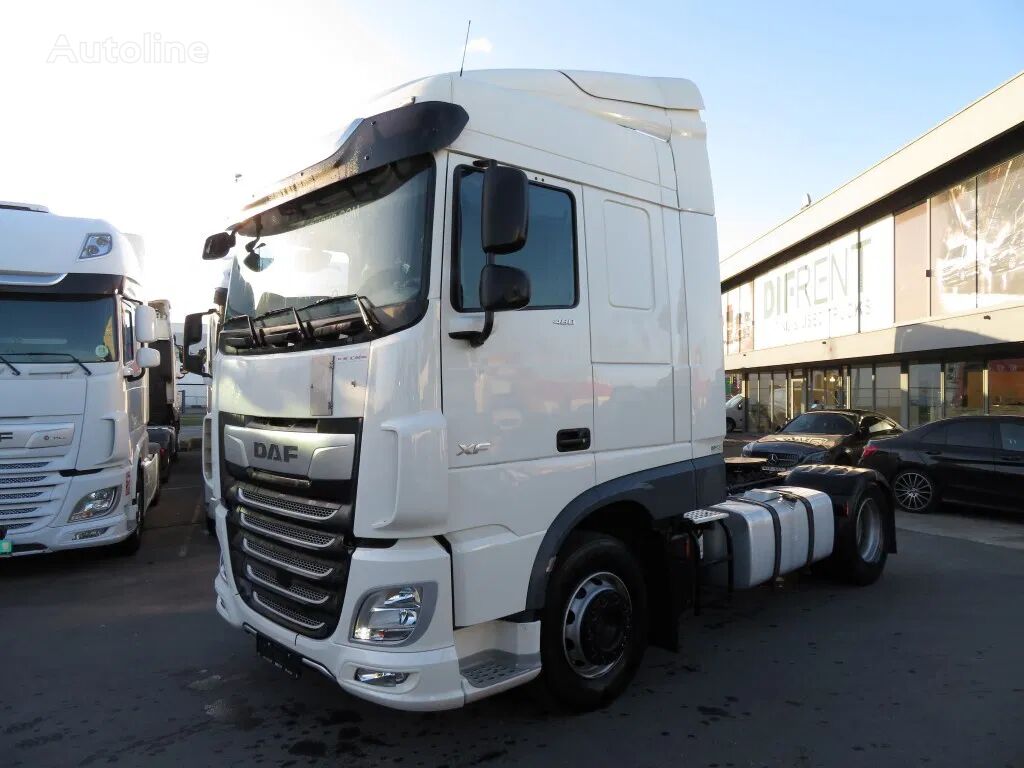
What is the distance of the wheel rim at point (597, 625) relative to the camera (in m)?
3.81

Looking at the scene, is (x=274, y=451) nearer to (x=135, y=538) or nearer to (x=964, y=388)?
(x=135, y=538)

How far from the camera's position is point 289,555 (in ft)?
11.8

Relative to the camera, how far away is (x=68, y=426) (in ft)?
22.1

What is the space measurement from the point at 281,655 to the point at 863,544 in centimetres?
546

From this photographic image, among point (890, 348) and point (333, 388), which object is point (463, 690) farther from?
point (890, 348)

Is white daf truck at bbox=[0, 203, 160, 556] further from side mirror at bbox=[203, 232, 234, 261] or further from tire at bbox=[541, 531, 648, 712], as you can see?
tire at bbox=[541, 531, 648, 712]

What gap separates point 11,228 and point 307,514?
18.4 ft

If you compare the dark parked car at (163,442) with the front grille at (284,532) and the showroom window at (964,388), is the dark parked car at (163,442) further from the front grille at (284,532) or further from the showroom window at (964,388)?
the showroom window at (964,388)

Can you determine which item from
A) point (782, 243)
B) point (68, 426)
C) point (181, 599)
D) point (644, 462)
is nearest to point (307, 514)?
point (644, 462)

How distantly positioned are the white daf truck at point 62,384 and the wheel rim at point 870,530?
717 cm

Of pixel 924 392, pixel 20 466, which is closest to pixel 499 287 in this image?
pixel 20 466

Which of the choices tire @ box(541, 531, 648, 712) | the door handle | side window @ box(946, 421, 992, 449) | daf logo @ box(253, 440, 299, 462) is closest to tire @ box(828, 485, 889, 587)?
tire @ box(541, 531, 648, 712)

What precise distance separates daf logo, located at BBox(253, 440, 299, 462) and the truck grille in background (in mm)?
183

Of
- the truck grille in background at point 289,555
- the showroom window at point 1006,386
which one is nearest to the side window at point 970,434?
the showroom window at point 1006,386
